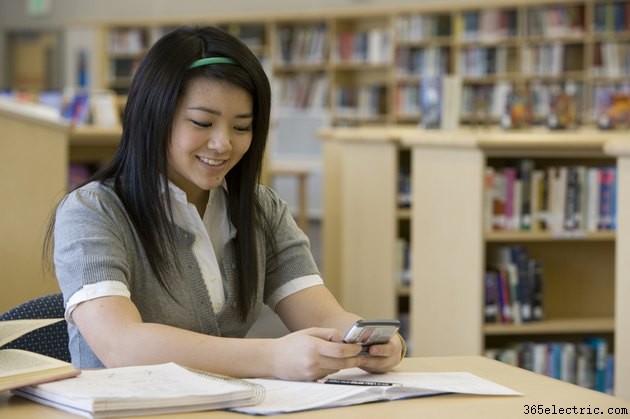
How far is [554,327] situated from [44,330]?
279 centimetres

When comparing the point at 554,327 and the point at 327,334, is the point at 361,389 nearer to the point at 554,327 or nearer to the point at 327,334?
the point at 327,334

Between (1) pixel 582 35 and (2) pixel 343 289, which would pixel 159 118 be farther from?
(1) pixel 582 35

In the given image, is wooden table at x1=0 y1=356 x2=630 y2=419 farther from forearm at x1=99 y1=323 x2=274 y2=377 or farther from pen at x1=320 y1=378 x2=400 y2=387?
forearm at x1=99 y1=323 x2=274 y2=377

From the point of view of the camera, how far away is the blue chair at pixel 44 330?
5.56 feet

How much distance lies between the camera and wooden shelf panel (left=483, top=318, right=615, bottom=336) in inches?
162

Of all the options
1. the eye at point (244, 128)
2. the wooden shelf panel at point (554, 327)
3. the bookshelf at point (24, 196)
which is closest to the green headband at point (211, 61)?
the eye at point (244, 128)

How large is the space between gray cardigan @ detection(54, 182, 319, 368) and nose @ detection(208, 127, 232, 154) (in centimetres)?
17

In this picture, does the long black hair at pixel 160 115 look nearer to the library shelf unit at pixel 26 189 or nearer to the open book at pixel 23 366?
the open book at pixel 23 366

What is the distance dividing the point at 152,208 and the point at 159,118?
0.15m

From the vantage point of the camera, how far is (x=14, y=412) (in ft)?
4.15

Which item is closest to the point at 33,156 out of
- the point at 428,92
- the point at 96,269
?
the point at 428,92

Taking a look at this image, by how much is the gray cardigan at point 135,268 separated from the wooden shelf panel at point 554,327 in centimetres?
235

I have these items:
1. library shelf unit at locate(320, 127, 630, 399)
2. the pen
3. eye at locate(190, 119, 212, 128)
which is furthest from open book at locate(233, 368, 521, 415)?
library shelf unit at locate(320, 127, 630, 399)

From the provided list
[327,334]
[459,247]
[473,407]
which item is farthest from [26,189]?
[473,407]
